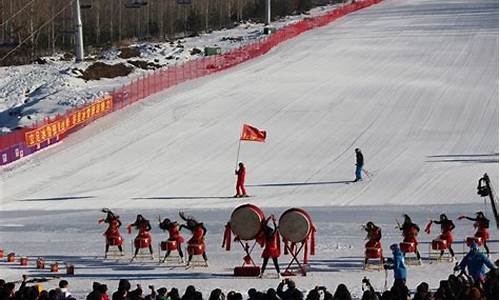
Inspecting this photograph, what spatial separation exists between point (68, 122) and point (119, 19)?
2700 inches

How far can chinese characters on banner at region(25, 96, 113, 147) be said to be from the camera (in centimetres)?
3403

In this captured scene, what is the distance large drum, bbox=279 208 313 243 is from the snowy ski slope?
28.2ft

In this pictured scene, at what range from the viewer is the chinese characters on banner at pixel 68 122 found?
3403cm

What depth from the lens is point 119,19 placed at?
104 m

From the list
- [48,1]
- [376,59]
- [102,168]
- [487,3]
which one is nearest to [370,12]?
[487,3]

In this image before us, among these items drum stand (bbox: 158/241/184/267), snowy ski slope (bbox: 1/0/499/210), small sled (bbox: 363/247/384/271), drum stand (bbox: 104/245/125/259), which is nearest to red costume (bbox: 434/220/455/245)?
small sled (bbox: 363/247/384/271)

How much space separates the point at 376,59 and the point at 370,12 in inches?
1086

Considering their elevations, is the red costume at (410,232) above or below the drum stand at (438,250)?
above

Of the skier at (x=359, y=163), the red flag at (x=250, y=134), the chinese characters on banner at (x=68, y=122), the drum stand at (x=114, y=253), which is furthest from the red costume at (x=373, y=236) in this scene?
the chinese characters on banner at (x=68, y=122)

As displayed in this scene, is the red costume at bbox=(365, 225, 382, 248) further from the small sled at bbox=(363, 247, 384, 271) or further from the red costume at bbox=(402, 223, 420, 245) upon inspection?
the red costume at bbox=(402, 223, 420, 245)

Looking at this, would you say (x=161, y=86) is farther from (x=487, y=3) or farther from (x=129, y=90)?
(x=487, y=3)

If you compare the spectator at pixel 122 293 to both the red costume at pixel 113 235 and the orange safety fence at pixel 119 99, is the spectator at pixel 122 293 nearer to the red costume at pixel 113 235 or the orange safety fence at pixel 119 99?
the red costume at pixel 113 235

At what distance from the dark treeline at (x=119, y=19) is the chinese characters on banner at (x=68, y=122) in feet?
128

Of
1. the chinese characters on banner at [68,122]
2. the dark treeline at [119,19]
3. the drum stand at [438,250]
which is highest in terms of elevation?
the drum stand at [438,250]
